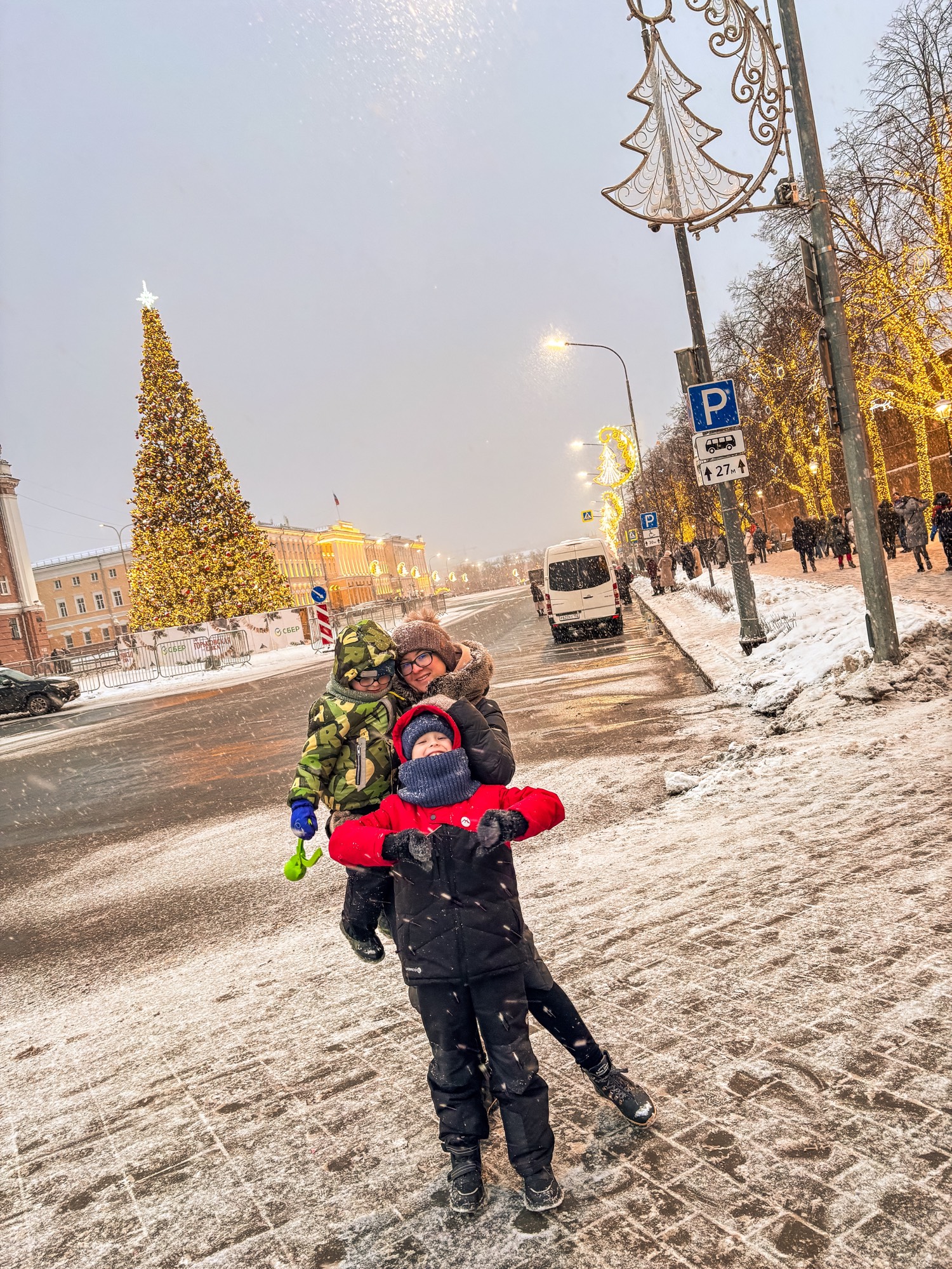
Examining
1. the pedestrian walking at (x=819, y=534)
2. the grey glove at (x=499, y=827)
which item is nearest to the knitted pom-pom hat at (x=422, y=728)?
the grey glove at (x=499, y=827)

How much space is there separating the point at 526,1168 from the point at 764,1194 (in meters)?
0.65

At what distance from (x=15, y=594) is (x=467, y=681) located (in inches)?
2668

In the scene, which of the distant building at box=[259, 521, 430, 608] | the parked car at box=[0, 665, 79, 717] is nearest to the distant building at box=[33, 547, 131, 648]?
the distant building at box=[259, 521, 430, 608]

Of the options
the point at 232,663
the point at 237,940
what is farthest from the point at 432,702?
the point at 232,663

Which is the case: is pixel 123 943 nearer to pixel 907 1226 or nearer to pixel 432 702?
pixel 432 702

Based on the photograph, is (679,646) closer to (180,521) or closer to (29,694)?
(29,694)

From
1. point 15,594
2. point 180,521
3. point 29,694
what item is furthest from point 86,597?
point 29,694

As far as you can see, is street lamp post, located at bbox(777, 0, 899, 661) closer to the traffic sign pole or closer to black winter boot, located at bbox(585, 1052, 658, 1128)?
the traffic sign pole

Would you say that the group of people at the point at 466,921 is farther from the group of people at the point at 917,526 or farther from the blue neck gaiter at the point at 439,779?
the group of people at the point at 917,526

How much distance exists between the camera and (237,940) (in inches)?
210

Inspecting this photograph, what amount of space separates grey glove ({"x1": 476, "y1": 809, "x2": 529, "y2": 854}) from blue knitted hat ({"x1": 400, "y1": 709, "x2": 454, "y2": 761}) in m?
0.25

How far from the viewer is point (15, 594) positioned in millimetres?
62219

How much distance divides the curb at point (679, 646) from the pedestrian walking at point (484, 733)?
8.80 m

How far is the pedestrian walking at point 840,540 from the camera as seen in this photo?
1003 inches
